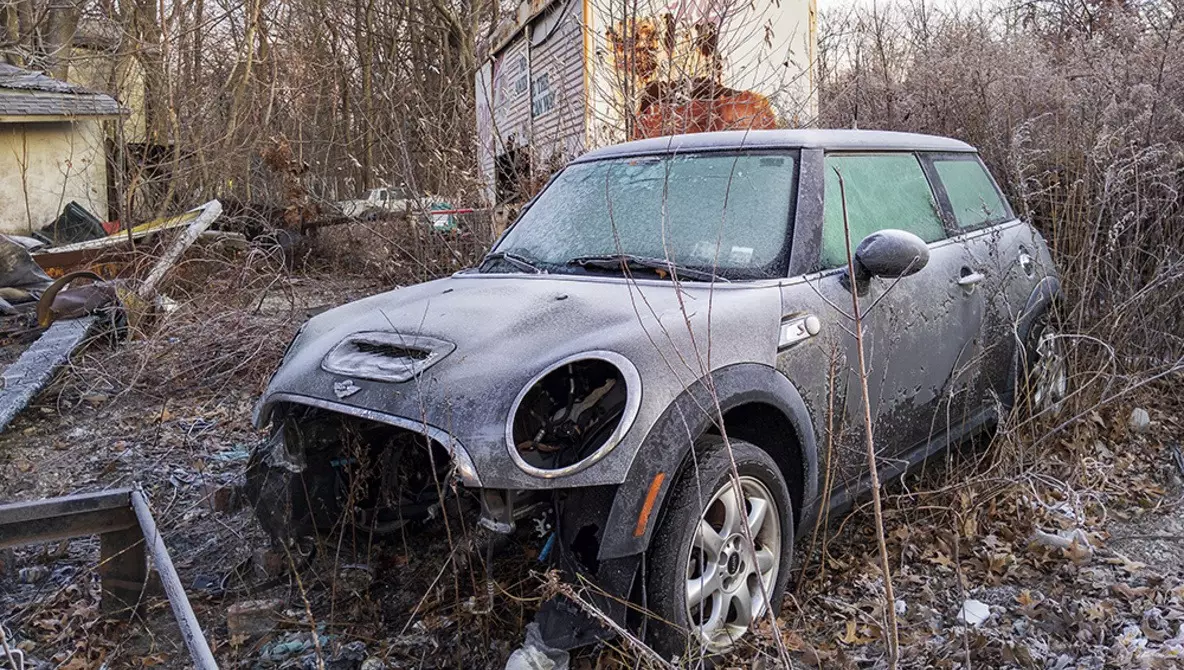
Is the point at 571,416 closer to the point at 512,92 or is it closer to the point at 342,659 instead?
the point at 342,659

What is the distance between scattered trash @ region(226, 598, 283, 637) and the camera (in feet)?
10.5

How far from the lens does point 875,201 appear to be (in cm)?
383

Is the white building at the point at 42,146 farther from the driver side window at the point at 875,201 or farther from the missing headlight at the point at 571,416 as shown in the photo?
the missing headlight at the point at 571,416

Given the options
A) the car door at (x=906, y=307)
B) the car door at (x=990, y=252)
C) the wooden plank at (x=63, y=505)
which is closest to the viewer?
the wooden plank at (x=63, y=505)

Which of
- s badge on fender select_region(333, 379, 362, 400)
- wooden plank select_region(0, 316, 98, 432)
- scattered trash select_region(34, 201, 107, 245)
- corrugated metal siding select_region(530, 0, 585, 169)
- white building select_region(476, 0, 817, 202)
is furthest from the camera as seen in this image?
scattered trash select_region(34, 201, 107, 245)

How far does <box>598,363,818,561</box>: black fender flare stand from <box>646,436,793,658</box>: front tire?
0.26ft

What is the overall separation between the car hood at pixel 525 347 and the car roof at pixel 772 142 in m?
0.82

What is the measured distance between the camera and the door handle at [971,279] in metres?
4.00

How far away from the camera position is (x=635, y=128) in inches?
300

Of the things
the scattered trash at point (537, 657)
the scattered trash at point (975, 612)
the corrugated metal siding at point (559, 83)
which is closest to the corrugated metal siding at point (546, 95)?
the corrugated metal siding at point (559, 83)

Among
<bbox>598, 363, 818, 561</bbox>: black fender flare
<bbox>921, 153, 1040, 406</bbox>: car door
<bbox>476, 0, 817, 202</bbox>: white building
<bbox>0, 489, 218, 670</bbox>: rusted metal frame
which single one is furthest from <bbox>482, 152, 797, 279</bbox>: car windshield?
<bbox>476, 0, 817, 202</bbox>: white building

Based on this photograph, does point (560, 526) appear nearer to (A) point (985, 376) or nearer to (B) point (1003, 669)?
(B) point (1003, 669)

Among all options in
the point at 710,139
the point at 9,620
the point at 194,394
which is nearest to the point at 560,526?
the point at 710,139

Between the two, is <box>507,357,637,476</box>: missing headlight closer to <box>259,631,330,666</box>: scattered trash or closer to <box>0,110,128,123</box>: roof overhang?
<box>259,631,330,666</box>: scattered trash
